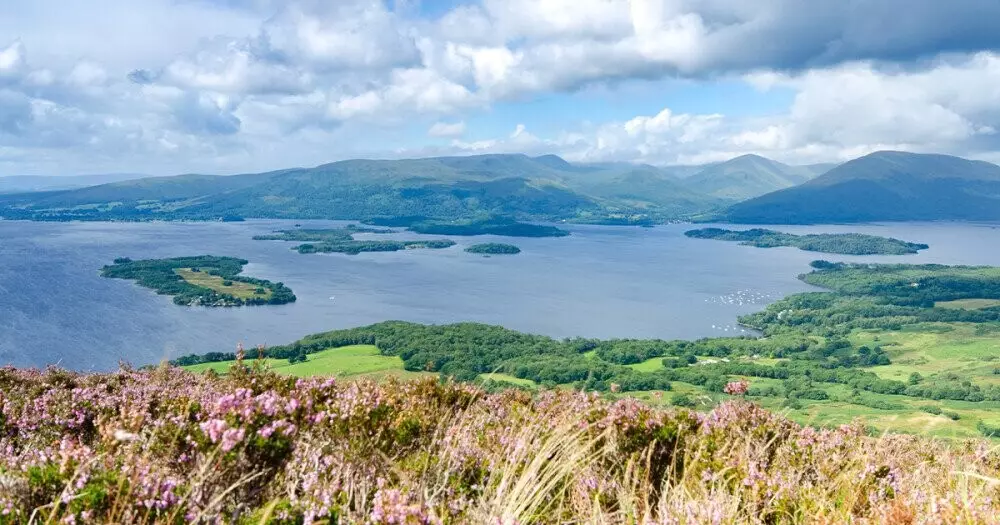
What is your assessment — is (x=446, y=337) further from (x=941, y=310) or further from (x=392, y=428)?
(x=941, y=310)

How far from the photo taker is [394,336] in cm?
7062

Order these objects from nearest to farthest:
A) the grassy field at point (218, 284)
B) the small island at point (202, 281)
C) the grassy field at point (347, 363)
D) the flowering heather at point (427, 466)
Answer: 1. the flowering heather at point (427, 466)
2. the grassy field at point (347, 363)
3. the small island at point (202, 281)
4. the grassy field at point (218, 284)

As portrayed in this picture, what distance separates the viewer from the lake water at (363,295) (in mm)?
71688

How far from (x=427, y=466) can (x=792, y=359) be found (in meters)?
83.4

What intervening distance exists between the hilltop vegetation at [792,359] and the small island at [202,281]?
3139cm

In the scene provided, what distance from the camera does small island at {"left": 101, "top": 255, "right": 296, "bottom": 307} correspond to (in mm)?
94438

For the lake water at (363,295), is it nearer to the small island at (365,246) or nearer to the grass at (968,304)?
the small island at (365,246)

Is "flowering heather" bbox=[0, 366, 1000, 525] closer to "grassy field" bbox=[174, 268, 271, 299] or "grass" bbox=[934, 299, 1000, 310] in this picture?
"grassy field" bbox=[174, 268, 271, 299]

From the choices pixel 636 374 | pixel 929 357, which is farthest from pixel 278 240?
pixel 929 357

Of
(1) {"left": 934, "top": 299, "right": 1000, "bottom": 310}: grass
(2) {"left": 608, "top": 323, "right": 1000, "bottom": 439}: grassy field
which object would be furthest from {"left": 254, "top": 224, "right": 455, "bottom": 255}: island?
(1) {"left": 934, "top": 299, "right": 1000, "bottom": 310}: grass

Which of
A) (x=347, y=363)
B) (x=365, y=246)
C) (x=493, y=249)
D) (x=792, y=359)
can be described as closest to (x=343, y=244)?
(x=365, y=246)

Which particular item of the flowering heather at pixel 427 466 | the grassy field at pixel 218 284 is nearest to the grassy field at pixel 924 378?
the flowering heather at pixel 427 466

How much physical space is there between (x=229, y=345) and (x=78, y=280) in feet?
176

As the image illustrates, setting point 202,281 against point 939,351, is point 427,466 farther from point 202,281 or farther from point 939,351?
point 202,281
